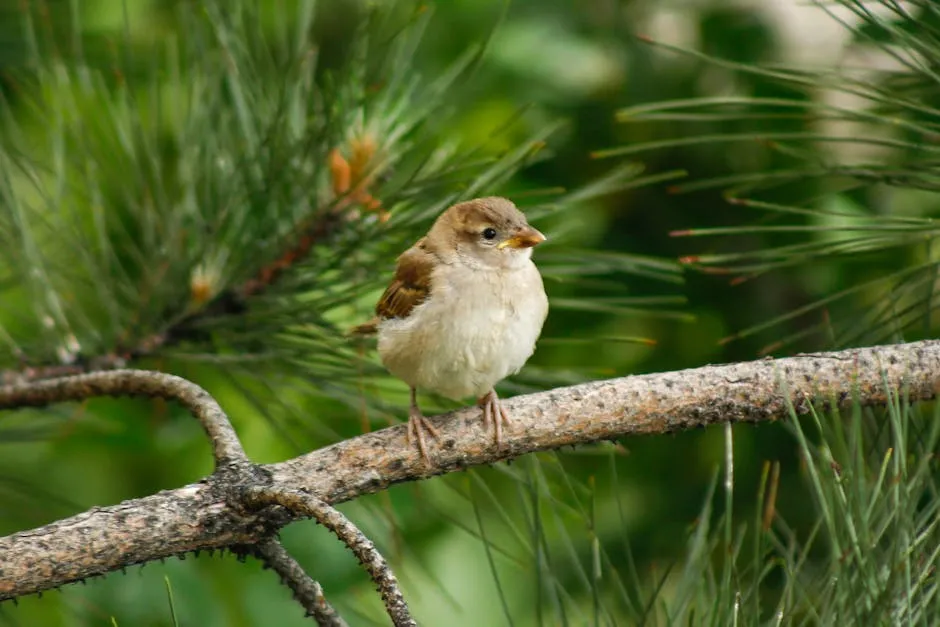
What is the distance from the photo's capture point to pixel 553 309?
9.30ft

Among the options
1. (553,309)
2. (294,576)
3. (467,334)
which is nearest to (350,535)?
(294,576)

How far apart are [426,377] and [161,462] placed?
1.05m

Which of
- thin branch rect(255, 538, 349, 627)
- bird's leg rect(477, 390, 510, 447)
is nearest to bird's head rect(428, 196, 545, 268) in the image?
bird's leg rect(477, 390, 510, 447)

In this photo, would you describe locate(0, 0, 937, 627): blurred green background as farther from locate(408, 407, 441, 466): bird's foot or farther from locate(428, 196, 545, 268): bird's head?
locate(408, 407, 441, 466): bird's foot

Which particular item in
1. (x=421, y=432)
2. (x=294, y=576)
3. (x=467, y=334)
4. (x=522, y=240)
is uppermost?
(x=522, y=240)

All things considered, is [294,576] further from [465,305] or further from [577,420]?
[465,305]

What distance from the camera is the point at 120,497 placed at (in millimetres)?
2693

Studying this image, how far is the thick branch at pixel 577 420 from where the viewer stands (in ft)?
4.38

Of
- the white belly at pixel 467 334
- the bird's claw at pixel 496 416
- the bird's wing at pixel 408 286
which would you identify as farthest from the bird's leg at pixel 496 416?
the bird's wing at pixel 408 286

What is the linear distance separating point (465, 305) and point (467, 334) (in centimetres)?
7

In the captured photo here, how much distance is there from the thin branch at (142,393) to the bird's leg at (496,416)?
33 centimetres

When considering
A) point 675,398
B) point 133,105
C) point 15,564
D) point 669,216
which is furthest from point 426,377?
point 669,216

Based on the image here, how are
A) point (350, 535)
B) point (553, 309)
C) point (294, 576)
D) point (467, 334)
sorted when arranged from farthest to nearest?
point (553, 309) < point (467, 334) < point (294, 576) < point (350, 535)

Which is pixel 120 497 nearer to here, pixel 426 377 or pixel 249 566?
pixel 249 566
